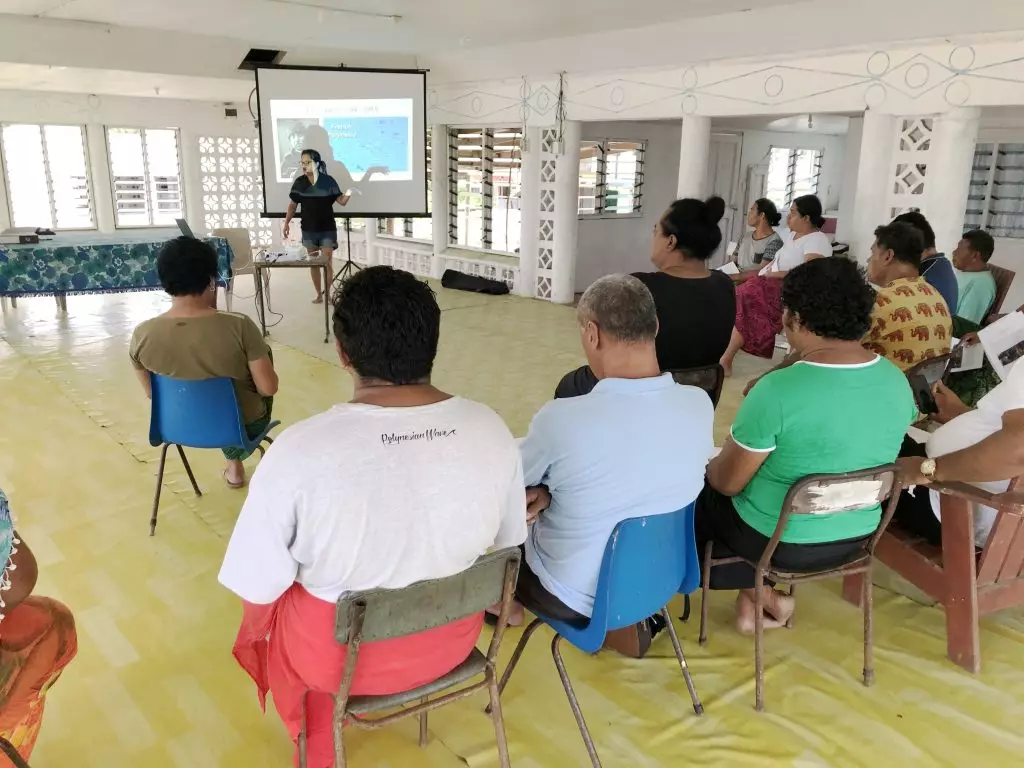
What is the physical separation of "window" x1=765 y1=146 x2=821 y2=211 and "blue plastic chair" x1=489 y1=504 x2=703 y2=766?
9540mm

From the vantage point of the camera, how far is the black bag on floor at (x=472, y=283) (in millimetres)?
8320

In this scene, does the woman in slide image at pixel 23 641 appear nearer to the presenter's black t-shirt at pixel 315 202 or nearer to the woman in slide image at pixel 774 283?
the woman in slide image at pixel 774 283

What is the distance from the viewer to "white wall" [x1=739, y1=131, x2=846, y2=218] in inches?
392

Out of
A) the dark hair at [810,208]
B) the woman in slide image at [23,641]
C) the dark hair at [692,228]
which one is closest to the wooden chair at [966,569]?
the dark hair at [692,228]

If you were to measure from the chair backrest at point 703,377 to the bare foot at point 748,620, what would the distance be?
67 cm

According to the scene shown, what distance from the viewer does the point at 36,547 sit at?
279 cm

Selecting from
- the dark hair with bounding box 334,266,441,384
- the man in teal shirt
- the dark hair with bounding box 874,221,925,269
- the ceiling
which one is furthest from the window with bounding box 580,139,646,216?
the dark hair with bounding box 334,266,441,384

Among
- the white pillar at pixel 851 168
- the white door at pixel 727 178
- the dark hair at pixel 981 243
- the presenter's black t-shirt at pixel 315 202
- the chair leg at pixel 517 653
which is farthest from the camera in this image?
the white door at pixel 727 178

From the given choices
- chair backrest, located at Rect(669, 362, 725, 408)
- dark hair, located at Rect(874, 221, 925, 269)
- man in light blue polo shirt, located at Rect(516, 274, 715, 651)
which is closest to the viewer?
man in light blue polo shirt, located at Rect(516, 274, 715, 651)

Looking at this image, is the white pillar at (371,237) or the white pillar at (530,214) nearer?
the white pillar at (530,214)

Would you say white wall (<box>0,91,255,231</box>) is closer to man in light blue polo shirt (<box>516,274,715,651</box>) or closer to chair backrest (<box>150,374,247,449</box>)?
chair backrest (<box>150,374,247,449</box>)

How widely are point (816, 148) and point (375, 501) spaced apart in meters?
11.3

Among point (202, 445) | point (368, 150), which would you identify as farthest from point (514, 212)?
point (202, 445)

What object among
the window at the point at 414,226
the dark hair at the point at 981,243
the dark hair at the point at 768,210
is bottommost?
the window at the point at 414,226
